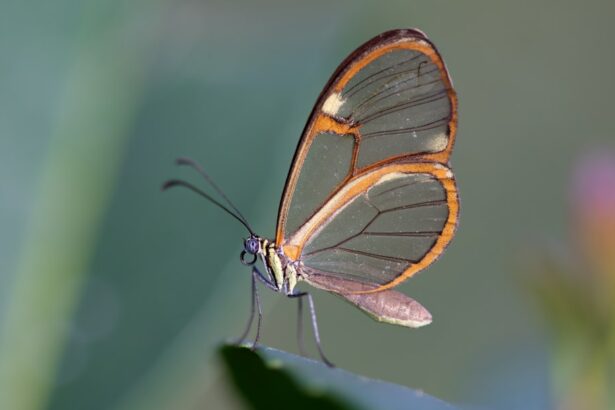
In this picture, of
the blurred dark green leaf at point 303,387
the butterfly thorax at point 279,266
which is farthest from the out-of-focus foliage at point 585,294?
the blurred dark green leaf at point 303,387

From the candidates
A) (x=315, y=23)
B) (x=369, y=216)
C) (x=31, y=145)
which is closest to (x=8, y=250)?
(x=31, y=145)

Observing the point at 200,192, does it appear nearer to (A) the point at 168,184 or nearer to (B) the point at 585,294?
(A) the point at 168,184

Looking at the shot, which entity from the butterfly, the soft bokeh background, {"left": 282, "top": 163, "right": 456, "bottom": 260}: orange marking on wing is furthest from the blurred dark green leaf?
{"left": 282, "top": 163, "right": 456, "bottom": 260}: orange marking on wing

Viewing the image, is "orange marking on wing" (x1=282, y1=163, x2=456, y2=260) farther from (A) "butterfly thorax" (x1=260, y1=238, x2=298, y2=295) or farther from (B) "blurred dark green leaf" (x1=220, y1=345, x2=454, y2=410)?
(B) "blurred dark green leaf" (x1=220, y1=345, x2=454, y2=410)

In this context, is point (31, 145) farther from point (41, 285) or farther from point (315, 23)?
point (315, 23)

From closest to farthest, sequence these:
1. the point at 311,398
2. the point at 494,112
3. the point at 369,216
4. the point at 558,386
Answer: the point at 311,398, the point at 558,386, the point at 369,216, the point at 494,112

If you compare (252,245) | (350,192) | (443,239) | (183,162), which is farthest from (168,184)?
(443,239)
